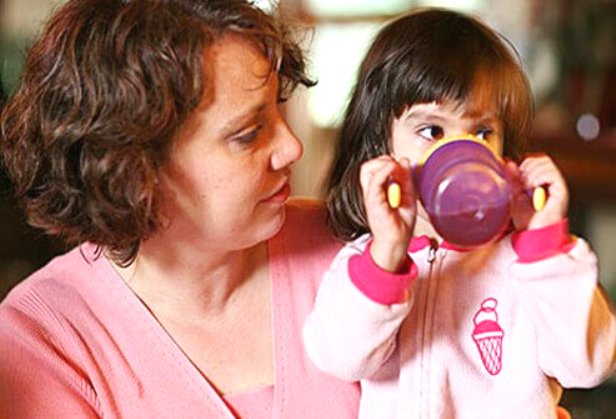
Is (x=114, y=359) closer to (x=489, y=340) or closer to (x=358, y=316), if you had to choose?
→ (x=358, y=316)

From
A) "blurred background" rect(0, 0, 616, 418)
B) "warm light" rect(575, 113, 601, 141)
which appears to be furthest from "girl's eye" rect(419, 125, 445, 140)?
"warm light" rect(575, 113, 601, 141)

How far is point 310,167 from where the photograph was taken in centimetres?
415

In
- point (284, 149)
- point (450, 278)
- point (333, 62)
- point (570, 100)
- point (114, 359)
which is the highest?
point (284, 149)

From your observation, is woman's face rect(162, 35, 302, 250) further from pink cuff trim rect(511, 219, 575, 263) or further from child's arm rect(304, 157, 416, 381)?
pink cuff trim rect(511, 219, 575, 263)

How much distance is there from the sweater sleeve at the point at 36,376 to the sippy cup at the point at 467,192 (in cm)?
47

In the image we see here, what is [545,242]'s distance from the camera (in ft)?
3.79

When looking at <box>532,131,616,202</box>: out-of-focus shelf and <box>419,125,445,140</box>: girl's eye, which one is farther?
<box>532,131,616,202</box>: out-of-focus shelf

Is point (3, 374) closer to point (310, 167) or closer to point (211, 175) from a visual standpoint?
point (211, 175)

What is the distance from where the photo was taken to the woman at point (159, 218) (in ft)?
4.01

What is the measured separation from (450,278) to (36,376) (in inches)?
18.9

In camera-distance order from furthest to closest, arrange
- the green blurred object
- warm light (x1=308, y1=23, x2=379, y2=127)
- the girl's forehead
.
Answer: warm light (x1=308, y1=23, x2=379, y2=127) < the green blurred object < the girl's forehead

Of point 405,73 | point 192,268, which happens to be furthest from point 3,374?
point 405,73

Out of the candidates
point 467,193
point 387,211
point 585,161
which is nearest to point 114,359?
point 387,211

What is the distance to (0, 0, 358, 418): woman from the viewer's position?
1224 millimetres
